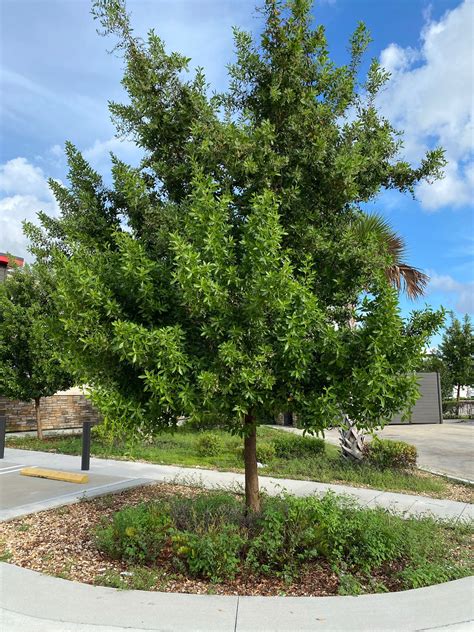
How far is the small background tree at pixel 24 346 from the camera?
13633mm

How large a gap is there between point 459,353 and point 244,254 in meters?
35.4

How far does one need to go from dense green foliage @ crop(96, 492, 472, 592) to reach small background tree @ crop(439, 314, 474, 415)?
33.7m

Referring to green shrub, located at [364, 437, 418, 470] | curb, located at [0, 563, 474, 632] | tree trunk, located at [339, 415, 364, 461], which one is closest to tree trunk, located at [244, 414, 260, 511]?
curb, located at [0, 563, 474, 632]

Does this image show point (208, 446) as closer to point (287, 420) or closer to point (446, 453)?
point (446, 453)

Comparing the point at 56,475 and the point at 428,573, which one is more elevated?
the point at 428,573

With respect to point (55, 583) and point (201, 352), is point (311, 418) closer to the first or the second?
point (201, 352)

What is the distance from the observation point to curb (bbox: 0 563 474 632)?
358cm

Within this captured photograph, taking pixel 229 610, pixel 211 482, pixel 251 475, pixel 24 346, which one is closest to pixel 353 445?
pixel 211 482

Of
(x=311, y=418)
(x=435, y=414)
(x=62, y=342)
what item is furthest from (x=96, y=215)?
(x=435, y=414)

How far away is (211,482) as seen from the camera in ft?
28.8

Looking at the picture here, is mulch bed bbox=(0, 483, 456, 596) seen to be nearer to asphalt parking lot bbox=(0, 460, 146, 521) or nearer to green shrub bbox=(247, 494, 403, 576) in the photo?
green shrub bbox=(247, 494, 403, 576)

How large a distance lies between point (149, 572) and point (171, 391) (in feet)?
5.38

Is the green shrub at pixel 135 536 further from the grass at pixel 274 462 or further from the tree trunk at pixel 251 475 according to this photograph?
the grass at pixel 274 462

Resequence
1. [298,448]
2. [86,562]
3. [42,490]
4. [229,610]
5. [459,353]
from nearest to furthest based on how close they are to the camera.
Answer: [229,610], [86,562], [42,490], [298,448], [459,353]
